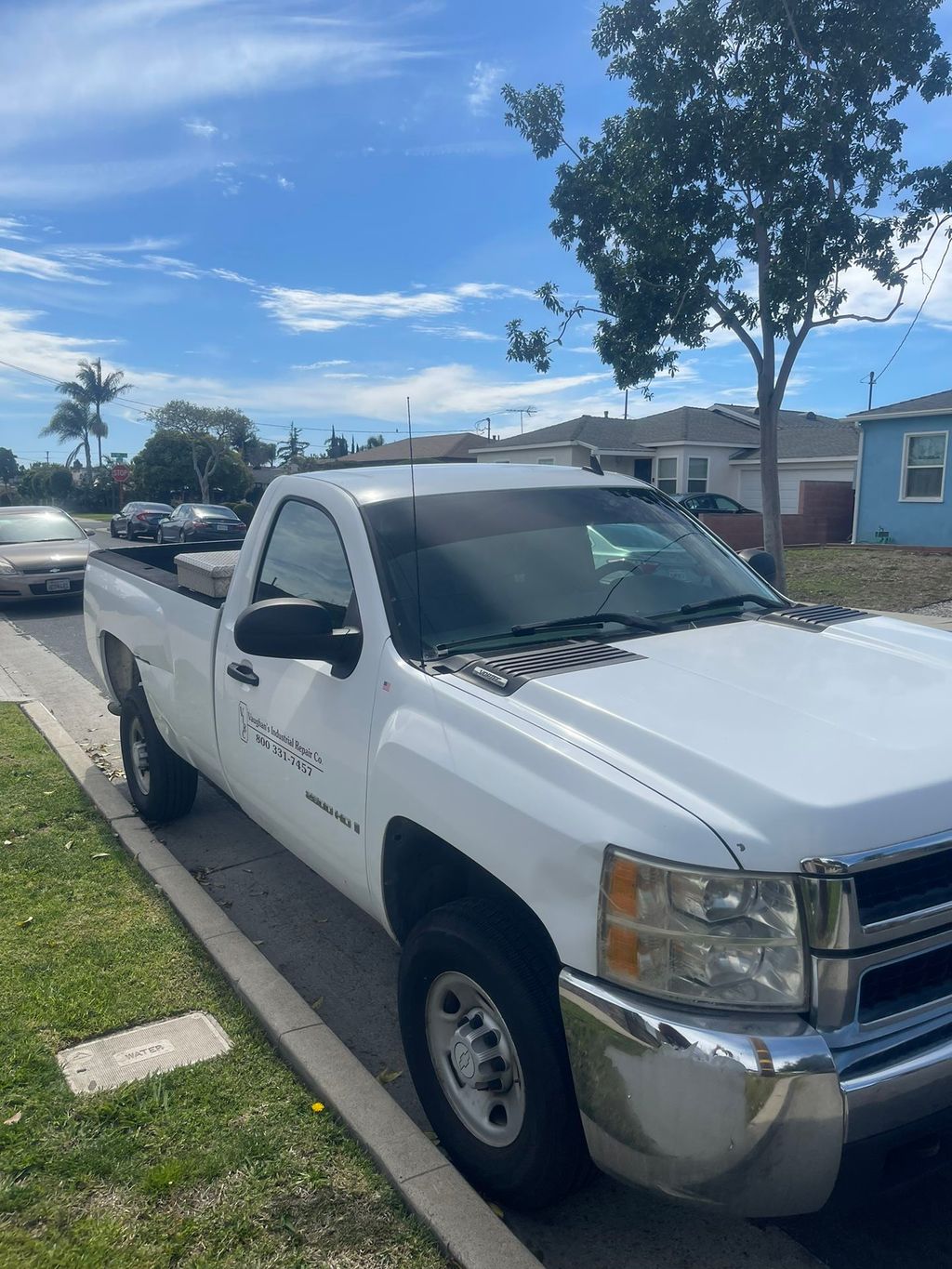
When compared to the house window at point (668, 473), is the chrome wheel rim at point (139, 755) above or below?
below

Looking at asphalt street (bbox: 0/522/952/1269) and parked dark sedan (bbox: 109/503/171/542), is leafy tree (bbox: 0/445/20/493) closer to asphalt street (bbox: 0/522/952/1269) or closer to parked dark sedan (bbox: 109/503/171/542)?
parked dark sedan (bbox: 109/503/171/542)

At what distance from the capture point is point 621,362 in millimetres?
14633

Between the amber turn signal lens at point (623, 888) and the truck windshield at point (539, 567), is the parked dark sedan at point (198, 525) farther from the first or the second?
the amber turn signal lens at point (623, 888)

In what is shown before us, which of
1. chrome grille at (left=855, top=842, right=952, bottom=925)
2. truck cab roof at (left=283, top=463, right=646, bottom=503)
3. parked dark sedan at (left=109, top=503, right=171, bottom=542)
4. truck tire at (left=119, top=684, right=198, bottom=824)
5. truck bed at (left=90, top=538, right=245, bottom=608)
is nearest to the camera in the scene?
chrome grille at (left=855, top=842, right=952, bottom=925)

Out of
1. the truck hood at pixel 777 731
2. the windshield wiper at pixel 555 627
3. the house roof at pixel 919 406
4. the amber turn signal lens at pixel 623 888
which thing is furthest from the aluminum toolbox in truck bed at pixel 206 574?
the house roof at pixel 919 406

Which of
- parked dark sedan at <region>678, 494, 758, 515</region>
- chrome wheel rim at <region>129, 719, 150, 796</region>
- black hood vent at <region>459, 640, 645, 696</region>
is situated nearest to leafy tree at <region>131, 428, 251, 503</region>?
parked dark sedan at <region>678, 494, 758, 515</region>

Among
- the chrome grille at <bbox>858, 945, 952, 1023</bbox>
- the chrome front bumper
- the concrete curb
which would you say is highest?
the chrome grille at <bbox>858, 945, 952, 1023</bbox>

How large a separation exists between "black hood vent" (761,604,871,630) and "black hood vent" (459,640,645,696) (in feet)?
2.47

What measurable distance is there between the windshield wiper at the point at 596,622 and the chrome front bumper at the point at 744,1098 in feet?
4.47

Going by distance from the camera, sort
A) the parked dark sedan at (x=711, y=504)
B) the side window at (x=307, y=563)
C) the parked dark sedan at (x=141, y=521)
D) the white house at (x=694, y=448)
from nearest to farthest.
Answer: the side window at (x=307, y=563) → the parked dark sedan at (x=711, y=504) → the white house at (x=694, y=448) → the parked dark sedan at (x=141, y=521)

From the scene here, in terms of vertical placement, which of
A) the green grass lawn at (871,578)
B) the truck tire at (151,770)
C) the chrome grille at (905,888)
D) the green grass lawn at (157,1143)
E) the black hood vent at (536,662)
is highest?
the black hood vent at (536,662)

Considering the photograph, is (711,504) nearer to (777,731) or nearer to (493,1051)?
(777,731)

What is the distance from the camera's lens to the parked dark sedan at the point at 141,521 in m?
38.9

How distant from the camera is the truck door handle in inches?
154
